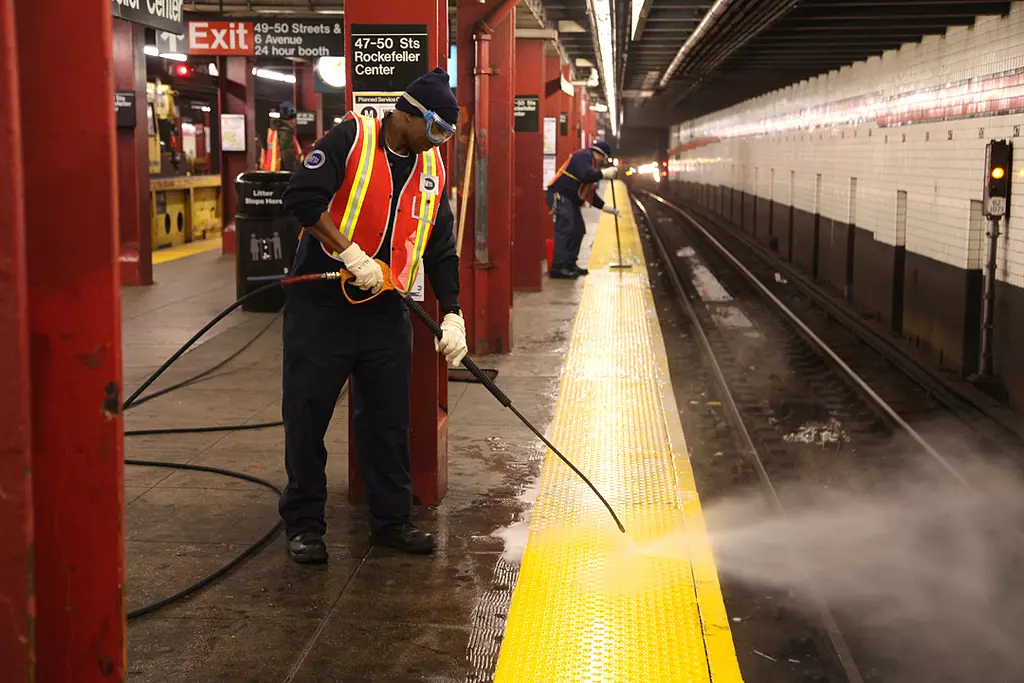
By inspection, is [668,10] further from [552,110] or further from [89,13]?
[89,13]

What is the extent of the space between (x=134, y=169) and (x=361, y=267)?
1140cm

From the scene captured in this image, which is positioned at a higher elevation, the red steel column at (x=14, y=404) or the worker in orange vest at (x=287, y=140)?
the worker in orange vest at (x=287, y=140)

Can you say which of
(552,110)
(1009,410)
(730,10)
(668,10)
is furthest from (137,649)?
(552,110)

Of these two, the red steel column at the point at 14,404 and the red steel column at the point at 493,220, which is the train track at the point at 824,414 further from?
the red steel column at the point at 14,404

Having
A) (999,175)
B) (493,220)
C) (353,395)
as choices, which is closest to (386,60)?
(353,395)

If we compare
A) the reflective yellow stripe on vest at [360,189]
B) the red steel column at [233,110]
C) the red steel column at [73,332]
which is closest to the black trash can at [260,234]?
the red steel column at [233,110]

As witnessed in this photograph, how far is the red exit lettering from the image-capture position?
49.2 ft

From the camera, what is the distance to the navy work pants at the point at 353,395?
5070 millimetres

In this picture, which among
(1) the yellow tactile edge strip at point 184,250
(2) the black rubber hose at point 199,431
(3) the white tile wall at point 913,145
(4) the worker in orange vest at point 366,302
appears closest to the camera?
(2) the black rubber hose at point 199,431

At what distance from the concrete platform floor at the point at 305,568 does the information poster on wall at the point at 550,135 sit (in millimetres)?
11751

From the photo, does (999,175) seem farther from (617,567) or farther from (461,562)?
(461,562)

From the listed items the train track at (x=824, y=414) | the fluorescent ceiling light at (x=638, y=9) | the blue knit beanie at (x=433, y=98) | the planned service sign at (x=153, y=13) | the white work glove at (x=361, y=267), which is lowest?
the train track at (x=824, y=414)

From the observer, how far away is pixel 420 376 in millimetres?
6020

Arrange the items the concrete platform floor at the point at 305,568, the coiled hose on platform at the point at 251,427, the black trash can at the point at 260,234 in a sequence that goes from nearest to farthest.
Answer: the concrete platform floor at the point at 305,568 < the coiled hose on platform at the point at 251,427 < the black trash can at the point at 260,234
